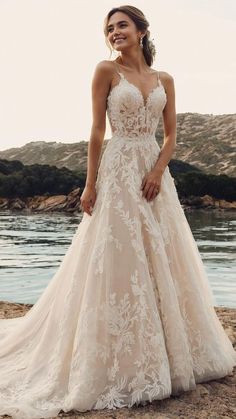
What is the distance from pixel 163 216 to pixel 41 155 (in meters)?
92.0

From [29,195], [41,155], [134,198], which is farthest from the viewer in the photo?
[41,155]

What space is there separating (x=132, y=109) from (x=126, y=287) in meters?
1.09

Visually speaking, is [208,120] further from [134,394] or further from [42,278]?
[134,394]

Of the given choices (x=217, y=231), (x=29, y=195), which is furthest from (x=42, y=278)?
(x=29, y=195)

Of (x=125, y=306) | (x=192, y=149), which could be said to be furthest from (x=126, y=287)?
(x=192, y=149)

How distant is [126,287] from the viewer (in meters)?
3.44

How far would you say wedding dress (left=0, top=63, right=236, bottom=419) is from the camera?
132 inches

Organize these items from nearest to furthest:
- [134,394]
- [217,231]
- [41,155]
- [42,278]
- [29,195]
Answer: [134,394] < [42,278] < [217,231] < [29,195] < [41,155]

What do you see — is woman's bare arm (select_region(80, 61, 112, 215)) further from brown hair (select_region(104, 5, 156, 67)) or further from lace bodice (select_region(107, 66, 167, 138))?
brown hair (select_region(104, 5, 156, 67))

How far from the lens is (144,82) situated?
3.66 m

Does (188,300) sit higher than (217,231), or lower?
higher

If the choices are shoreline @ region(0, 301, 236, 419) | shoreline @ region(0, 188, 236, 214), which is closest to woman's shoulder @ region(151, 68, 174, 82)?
shoreline @ region(0, 301, 236, 419)

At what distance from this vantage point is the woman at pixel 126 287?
11.0ft

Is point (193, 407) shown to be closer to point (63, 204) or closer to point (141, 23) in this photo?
point (141, 23)
